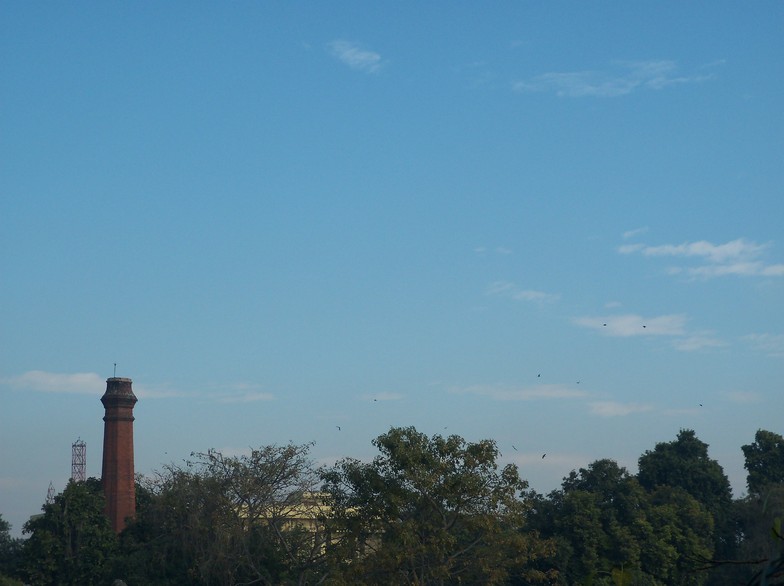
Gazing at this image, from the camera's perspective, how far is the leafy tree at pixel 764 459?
166 feet

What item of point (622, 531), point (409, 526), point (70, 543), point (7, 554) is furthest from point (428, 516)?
point (7, 554)

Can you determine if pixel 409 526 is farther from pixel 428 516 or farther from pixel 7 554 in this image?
pixel 7 554

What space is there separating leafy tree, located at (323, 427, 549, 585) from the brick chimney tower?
89.7 ft

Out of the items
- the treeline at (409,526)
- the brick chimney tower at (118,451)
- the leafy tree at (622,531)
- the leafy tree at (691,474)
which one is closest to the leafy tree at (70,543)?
the treeline at (409,526)

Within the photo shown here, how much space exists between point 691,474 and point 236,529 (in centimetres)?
2595

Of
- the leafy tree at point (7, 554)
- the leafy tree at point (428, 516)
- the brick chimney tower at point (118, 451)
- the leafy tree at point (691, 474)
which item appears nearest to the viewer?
the leafy tree at point (428, 516)

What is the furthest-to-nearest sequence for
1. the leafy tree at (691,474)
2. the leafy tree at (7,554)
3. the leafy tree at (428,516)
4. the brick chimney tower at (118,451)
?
the brick chimney tower at (118,451)
the leafy tree at (691,474)
the leafy tree at (7,554)
the leafy tree at (428,516)

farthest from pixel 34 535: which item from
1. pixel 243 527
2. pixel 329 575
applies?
pixel 329 575

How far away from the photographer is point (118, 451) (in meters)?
55.3

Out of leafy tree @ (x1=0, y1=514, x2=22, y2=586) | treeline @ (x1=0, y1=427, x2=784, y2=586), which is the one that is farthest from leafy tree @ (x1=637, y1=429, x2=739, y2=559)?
leafy tree @ (x1=0, y1=514, x2=22, y2=586)

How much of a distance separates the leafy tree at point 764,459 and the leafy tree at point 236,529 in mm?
26177

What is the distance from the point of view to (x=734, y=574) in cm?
4075

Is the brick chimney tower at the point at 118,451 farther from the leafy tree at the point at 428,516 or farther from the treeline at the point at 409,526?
the leafy tree at the point at 428,516

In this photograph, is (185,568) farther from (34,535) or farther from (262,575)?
(34,535)
